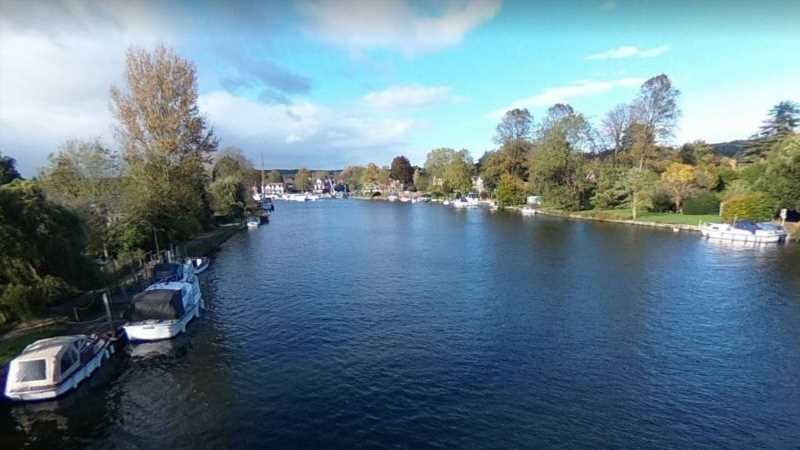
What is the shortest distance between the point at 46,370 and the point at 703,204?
76965mm

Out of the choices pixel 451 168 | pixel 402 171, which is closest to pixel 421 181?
pixel 402 171

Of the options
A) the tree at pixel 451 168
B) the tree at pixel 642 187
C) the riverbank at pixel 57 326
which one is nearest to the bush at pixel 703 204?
the tree at pixel 642 187

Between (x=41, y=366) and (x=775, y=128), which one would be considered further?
(x=775, y=128)

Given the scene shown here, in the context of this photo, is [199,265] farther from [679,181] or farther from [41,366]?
[679,181]

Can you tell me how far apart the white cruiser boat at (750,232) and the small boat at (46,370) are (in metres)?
60.2

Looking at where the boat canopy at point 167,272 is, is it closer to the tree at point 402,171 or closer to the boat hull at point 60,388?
the boat hull at point 60,388

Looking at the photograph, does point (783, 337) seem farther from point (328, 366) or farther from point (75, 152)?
point (75, 152)

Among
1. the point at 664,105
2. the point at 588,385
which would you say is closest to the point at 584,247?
the point at 588,385

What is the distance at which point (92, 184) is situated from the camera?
33031 millimetres

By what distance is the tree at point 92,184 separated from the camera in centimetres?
3028

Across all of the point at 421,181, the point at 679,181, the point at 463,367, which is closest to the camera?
the point at 463,367

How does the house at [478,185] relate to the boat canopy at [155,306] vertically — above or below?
above

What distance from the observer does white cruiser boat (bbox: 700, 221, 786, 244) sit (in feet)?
146

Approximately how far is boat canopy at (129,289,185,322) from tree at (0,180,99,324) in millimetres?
3904
